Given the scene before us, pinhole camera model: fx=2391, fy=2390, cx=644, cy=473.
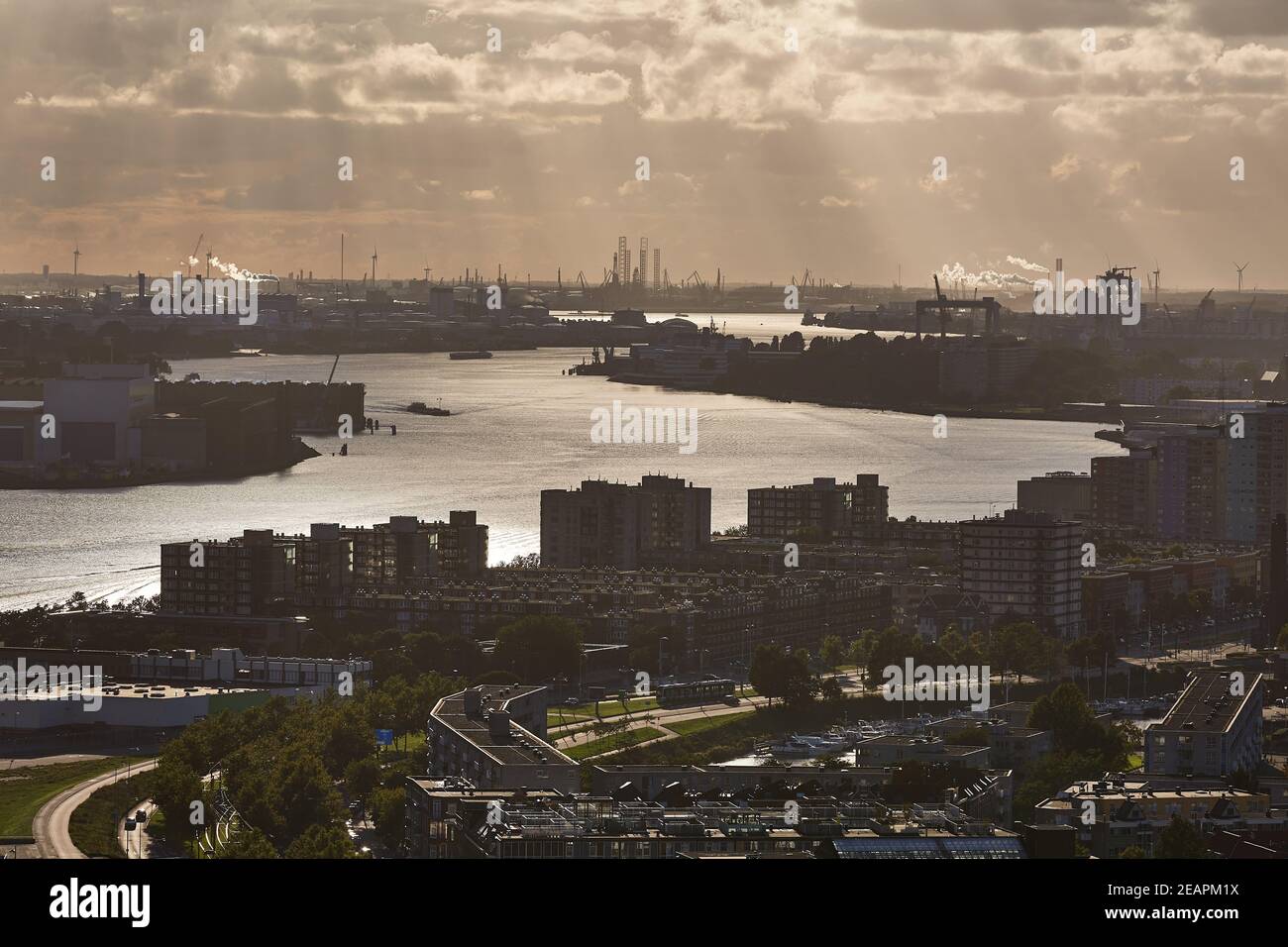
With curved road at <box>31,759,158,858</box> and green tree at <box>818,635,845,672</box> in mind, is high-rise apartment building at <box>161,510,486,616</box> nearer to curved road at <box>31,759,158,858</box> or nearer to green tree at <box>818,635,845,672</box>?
green tree at <box>818,635,845,672</box>

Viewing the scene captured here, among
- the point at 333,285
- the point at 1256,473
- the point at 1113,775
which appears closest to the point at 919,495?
the point at 1256,473

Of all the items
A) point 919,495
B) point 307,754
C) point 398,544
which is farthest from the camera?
point 919,495

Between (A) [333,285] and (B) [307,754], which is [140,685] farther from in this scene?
(A) [333,285]

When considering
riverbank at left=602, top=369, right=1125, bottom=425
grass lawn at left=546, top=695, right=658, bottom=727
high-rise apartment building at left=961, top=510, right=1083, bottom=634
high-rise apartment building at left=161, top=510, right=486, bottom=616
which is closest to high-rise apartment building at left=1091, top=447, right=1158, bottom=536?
high-rise apartment building at left=961, top=510, right=1083, bottom=634

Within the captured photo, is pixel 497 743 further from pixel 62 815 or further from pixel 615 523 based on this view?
pixel 615 523

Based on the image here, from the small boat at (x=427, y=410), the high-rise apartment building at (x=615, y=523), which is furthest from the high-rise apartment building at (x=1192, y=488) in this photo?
the small boat at (x=427, y=410)

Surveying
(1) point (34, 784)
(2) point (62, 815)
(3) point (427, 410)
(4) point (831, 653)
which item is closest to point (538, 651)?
A: (4) point (831, 653)
